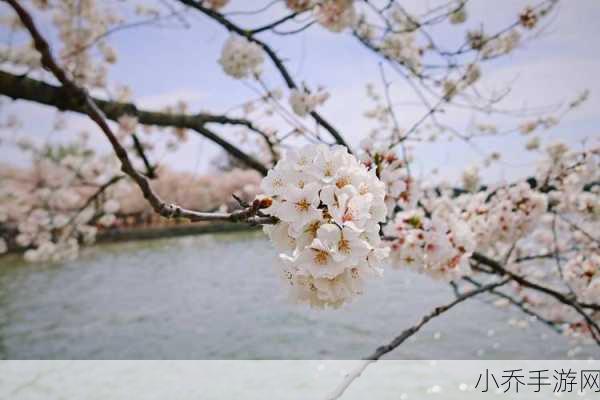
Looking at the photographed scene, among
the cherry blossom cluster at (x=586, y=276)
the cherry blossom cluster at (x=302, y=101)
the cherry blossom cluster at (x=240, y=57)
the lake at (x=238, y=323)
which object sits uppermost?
the cherry blossom cluster at (x=240, y=57)

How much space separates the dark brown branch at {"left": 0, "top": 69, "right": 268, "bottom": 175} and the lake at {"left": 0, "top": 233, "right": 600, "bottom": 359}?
263cm

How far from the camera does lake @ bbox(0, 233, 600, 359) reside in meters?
6.20

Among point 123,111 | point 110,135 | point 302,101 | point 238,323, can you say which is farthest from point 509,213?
point 238,323

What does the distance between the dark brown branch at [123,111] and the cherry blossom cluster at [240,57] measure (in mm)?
477

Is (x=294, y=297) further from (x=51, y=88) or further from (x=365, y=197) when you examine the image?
(x=51, y=88)

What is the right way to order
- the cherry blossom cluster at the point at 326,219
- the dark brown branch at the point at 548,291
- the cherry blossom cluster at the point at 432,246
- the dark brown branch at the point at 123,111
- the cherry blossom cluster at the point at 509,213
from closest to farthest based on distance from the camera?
the cherry blossom cluster at the point at 326,219 < the dark brown branch at the point at 548,291 < the cherry blossom cluster at the point at 432,246 < the dark brown branch at the point at 123,111 < the cherry blossom cluster at the point at 509,213

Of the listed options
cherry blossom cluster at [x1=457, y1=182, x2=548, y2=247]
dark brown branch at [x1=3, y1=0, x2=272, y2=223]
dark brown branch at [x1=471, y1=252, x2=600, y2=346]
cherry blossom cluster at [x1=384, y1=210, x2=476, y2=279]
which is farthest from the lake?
→ dark brown branch at [x1=3, y1=0, x2=272, y2=223]

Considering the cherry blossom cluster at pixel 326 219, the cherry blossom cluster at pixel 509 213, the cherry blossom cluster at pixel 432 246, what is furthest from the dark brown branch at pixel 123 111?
the cherry blossom cluster at pixel 326 219

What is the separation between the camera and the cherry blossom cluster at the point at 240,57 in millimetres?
3184

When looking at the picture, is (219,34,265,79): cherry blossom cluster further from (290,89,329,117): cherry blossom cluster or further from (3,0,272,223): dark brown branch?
(3,0,272,223): dark brown branch

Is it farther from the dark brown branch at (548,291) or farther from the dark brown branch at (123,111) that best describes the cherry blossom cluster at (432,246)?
the dark brown branch at (123,111)

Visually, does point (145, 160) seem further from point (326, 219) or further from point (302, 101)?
point (326, 219)

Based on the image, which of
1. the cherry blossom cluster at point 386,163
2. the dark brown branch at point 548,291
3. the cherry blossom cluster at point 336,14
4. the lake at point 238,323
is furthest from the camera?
the lake at point 238,323

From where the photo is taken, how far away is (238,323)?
779 cm
